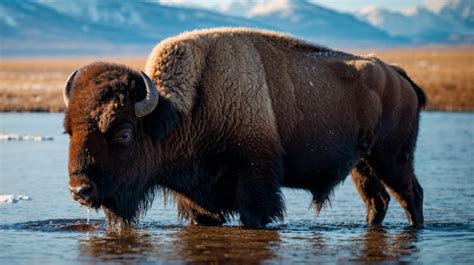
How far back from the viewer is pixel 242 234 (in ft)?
27.0

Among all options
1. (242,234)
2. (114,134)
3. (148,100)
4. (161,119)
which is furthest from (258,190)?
(114,134)

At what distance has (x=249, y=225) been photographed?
8445 millimetres

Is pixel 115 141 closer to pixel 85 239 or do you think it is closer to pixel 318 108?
pixel 85 239

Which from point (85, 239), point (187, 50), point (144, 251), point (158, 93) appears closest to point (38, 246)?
point (85, 239)

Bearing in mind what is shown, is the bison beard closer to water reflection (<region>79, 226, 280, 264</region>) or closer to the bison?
the bison

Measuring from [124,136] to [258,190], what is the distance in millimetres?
1431

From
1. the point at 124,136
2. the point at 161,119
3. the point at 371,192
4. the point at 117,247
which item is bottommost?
the point at 117,247

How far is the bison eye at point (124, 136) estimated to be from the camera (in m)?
7.69

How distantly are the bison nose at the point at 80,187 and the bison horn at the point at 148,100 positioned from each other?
0.84m

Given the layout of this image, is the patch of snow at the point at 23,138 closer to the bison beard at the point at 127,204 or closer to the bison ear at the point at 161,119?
the bison beard at the point at 127,204

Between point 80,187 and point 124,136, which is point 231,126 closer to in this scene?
point 124,136

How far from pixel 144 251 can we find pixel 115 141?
39.8 inches

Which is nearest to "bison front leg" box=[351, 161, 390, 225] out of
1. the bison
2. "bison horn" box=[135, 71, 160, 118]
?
the bison

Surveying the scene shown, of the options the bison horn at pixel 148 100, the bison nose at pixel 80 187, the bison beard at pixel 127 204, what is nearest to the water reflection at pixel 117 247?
the bison beard at pixel 127 204
